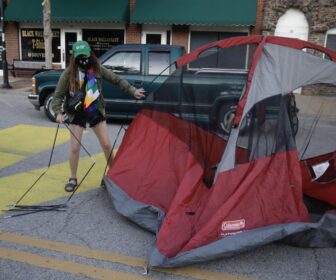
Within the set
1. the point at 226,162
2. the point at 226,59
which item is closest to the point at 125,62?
the point at 226,59

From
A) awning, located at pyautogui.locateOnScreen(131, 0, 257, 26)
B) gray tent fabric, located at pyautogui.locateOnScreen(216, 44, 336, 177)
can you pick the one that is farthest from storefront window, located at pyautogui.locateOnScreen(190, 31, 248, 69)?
awning, located at pyautogui.locateOnScreen(131, 0, 257, 26)

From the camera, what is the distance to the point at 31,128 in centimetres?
849

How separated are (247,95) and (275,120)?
379 millimetres

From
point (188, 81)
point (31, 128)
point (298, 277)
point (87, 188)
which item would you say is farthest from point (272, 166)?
point (31, 128)

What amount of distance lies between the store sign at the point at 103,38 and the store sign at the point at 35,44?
1.42 metres

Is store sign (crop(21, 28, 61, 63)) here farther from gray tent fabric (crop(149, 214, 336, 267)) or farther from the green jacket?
gray tent fabric (crop(149, 214, 336, 267))

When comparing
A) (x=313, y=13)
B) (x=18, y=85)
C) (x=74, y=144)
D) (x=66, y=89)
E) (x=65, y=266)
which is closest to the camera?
(x=65, y=266)

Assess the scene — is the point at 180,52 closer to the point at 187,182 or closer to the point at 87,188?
the point at 87,188

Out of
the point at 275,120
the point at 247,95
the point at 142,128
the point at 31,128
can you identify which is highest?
the point at 247,95

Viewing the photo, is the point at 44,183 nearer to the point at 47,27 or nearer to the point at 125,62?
the point at 125,62

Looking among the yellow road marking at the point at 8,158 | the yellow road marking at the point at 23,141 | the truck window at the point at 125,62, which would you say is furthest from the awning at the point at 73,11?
the yellow road marking at the point at 8,158

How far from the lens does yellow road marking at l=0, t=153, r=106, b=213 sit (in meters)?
4.75

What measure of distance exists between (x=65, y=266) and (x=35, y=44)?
54.1 ft

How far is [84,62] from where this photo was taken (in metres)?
4.59
